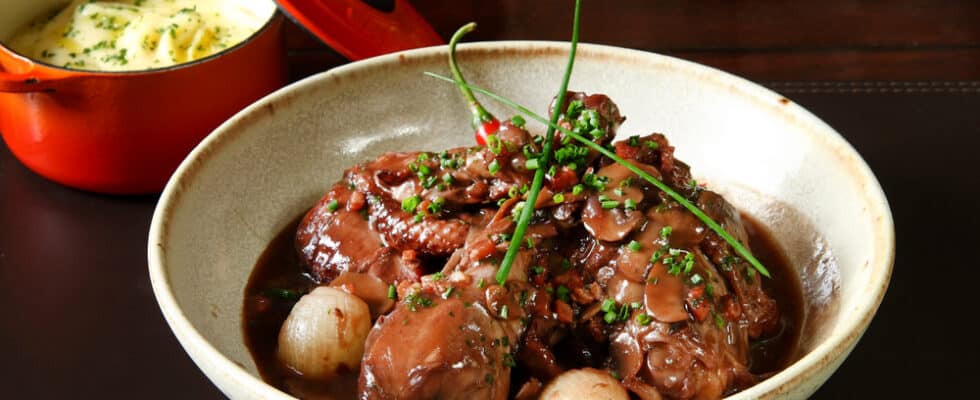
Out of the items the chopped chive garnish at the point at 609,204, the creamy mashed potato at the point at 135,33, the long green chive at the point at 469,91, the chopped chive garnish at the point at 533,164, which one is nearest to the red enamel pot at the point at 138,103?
the creamy mashed potato at the point at 135,33

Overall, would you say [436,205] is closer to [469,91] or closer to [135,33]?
[469,91]

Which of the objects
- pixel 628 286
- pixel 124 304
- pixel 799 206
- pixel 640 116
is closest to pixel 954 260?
pixel 799 206

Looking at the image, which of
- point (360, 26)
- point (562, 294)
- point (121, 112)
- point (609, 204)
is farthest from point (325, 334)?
point (360, 26)

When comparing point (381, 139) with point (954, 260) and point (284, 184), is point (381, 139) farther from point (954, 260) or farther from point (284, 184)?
point (954, 260)

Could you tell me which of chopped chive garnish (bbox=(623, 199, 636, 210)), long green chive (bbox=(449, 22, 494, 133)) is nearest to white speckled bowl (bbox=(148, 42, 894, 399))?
long green chive (bbox=(449, 22, 494, 133))

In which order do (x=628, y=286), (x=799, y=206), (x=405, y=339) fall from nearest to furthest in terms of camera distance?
1. (x=405, y=339)
2. (x=628, y=286)
3. (x=799, y=206)

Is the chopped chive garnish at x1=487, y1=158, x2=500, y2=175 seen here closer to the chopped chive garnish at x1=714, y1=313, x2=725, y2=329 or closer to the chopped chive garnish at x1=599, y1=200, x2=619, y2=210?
the chopped chive garnish at x1=599, y1=200, x2=619, y2=210
